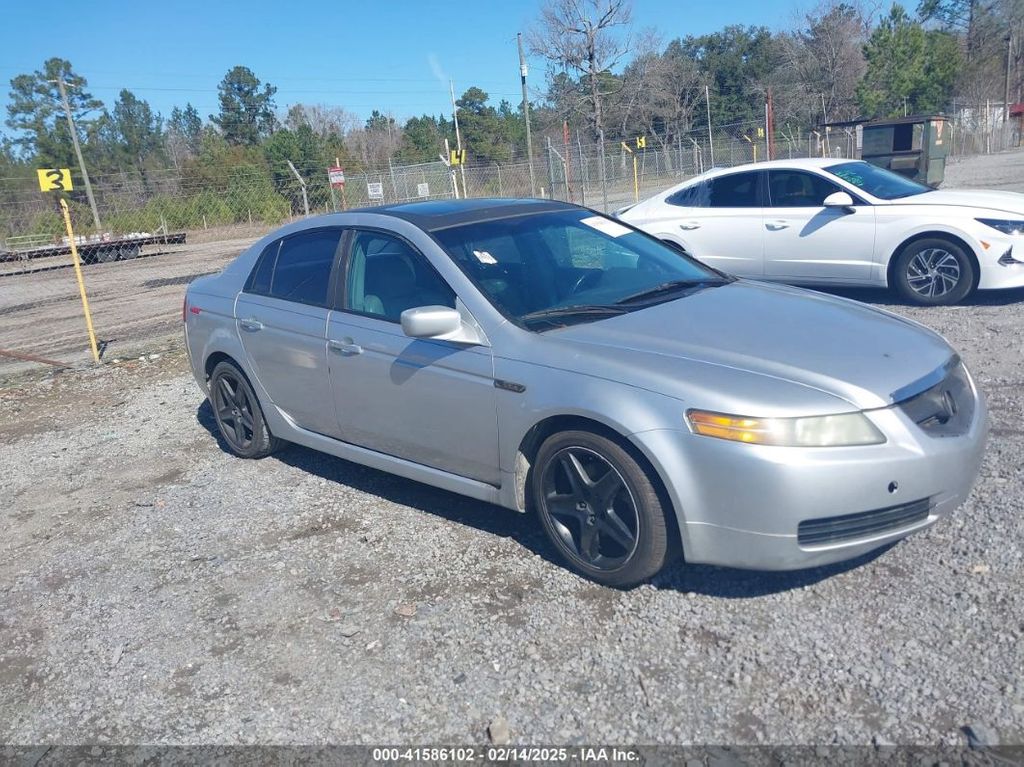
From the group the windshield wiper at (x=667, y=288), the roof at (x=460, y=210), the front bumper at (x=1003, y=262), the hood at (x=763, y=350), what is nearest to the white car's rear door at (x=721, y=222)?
the front bumper at (x=1003, y=262)

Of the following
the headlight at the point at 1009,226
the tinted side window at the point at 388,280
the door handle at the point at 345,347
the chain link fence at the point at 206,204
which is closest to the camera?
the tinted side window at the point at 388,280

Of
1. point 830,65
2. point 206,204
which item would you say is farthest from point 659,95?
point 206,204

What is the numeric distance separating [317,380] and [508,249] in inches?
52.2

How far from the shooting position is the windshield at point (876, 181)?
8.27 metres

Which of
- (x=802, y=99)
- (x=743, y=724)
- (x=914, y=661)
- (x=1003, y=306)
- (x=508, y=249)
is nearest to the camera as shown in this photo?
(x=743, y=724)

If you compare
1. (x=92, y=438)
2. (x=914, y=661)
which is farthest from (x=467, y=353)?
(x=92, y=438)

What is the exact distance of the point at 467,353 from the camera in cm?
389

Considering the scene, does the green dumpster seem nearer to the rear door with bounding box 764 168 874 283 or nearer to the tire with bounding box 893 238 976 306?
the rear door with bounding box 764 168 874 283

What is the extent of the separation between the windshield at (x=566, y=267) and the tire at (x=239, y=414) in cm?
196

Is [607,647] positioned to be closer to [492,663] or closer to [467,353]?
[492,663]

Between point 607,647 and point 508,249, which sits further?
point 508,249

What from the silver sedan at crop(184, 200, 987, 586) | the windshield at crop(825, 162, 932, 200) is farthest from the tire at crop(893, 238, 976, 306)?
the silver sedan at crop(184, 200, 987, 586)

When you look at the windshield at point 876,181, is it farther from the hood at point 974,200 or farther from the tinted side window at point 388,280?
the tinted side window at point 388,280

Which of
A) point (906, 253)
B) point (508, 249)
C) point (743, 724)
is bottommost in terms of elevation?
point (743, 724)
